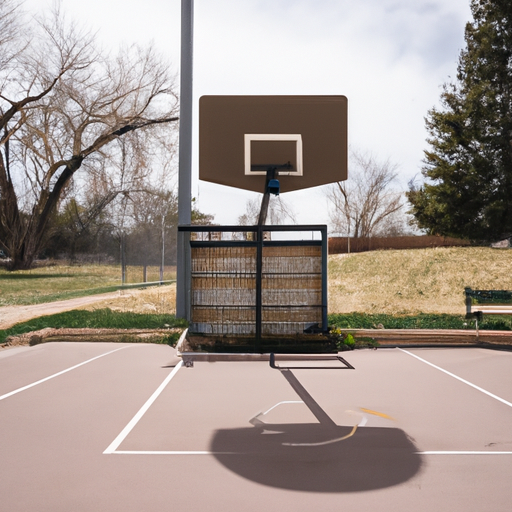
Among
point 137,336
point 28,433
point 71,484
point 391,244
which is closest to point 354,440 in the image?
point 71,484

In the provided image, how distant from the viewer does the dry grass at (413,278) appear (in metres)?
11.9

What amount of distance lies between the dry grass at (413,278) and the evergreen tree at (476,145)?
89 cm

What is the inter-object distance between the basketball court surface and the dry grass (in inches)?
169

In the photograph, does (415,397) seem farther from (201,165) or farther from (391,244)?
(391,244)

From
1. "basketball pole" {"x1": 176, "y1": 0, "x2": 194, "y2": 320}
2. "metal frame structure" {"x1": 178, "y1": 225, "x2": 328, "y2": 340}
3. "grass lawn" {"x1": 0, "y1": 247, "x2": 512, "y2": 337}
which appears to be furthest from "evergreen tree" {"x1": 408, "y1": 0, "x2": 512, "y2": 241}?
"metal frame structure" {"x1": 178, "y1": 225, "x2": 328, "y2": 340}

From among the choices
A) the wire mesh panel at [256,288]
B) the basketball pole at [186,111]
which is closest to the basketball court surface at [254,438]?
the wire mesh panel at [256,288]

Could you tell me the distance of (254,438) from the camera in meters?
4.40

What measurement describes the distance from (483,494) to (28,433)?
3.60 metres

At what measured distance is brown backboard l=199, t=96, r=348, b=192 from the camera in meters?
7.00

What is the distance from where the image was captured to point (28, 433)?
Result: 4473 millimetres

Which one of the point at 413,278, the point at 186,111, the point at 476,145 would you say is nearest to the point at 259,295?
the point at 186,111

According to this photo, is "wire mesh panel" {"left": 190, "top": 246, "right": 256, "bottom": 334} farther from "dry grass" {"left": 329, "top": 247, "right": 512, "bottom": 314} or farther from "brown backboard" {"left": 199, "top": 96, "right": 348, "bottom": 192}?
"dry grass" {"left": 329, "top": 247, "right": 512, "bottom": 314}

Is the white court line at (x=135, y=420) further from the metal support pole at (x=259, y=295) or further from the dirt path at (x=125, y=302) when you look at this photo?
the dirt path at (x=125, y=302)

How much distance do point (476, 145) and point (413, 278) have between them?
3.84 metres
